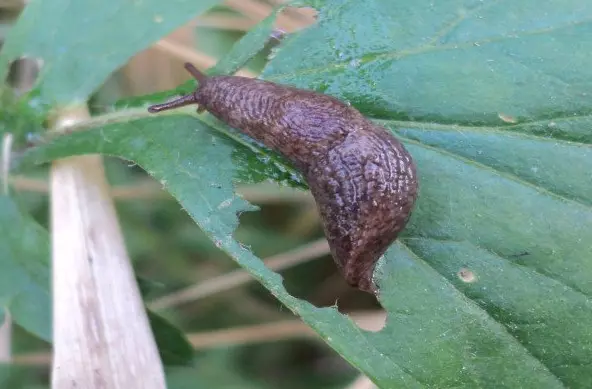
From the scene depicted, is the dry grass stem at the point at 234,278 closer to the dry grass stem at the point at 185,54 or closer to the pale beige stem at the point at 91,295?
the pale beige stem at the point at 91,295

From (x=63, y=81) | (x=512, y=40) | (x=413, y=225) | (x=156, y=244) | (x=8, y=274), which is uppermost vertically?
(x=512, y=40)

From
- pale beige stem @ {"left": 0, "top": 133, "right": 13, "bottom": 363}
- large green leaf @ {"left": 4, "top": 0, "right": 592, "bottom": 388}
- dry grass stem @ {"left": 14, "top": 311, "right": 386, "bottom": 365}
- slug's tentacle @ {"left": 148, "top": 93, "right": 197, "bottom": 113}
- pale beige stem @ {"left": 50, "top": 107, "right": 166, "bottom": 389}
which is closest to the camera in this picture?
large green leaf @ {"left": 4, "top": 0, "right": 592, "bottom": 388}

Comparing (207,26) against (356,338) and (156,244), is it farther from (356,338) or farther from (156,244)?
(356,338)

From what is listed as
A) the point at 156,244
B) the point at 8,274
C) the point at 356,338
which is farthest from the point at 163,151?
the point at 156,244

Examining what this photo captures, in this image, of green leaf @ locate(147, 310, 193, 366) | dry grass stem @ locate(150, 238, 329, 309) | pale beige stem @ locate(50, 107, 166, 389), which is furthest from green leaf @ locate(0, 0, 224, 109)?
dry grass stem @ locate(150, 238, 329, 309)

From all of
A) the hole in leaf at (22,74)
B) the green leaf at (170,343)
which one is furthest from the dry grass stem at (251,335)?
the hole in leaf at (22,74)

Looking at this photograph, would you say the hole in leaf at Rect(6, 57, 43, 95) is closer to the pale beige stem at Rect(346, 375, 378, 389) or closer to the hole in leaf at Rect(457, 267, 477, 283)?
the pale beige stem at Rect(346, 375, 378, 389)
